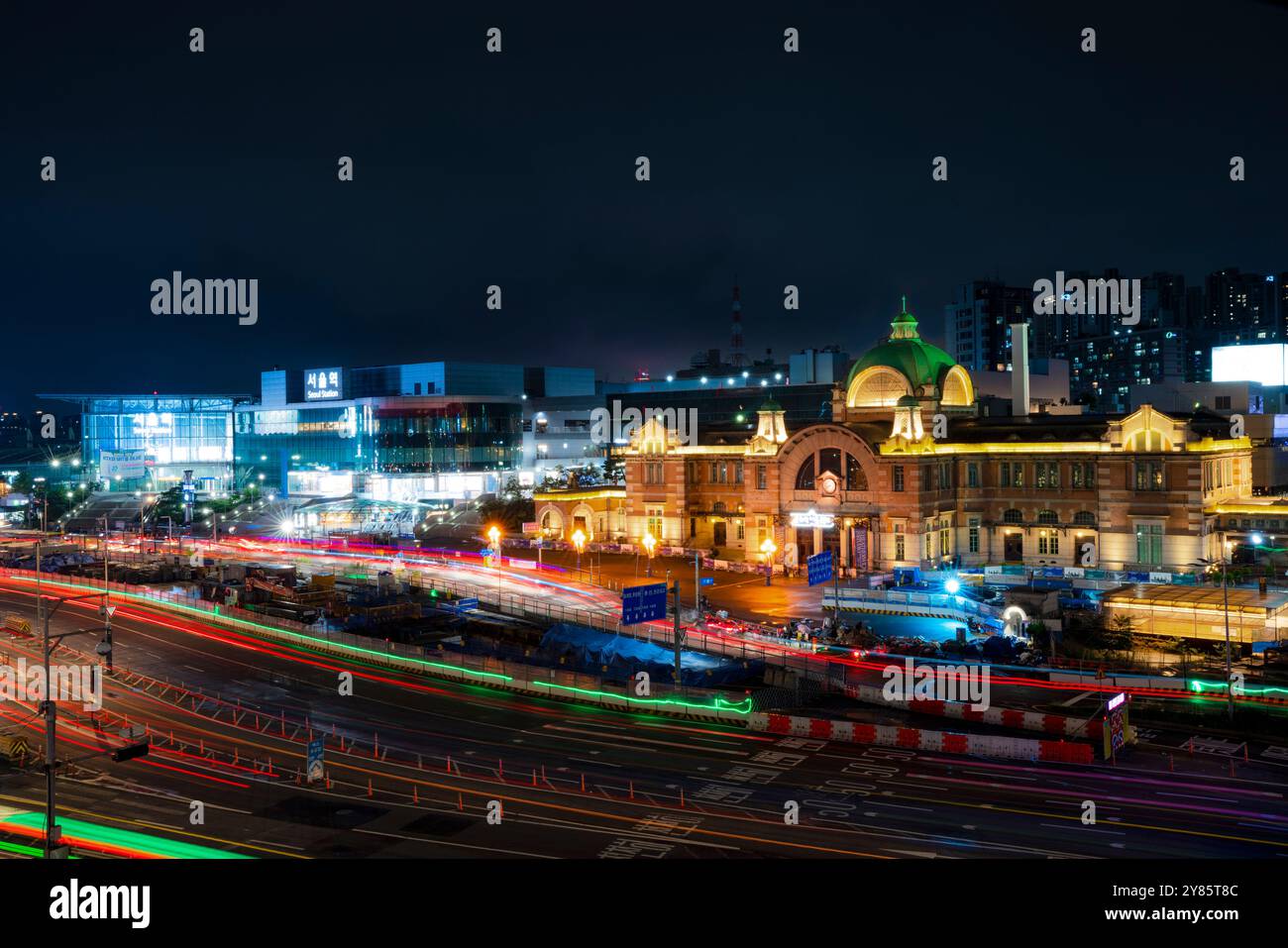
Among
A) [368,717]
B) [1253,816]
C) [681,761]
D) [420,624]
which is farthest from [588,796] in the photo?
[420,624]

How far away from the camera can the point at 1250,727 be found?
128 ft

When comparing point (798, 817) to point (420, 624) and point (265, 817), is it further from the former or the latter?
point (420, 624)

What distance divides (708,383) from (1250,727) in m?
139

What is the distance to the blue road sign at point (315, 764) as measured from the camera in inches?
1336

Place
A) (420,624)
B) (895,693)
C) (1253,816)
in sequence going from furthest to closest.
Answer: (420,624) → (895,693) → (1253,816)

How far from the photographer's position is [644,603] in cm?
4891

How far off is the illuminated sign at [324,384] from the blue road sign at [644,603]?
12741cm

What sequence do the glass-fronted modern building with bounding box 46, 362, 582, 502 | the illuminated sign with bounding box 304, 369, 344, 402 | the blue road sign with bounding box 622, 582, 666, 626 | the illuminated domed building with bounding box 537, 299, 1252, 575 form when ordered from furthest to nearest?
the illuminated sign with bounding box 304, 369, 344, 402, the glass-fronted modern building with bounding box 46, 362, 582, 502, the illuminated domed building with bounding box 537, 299, 1252, 575, the blue road sign with bounding box 622, 582, 666, 626

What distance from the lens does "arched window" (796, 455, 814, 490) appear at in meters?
81.6

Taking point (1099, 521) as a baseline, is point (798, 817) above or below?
below

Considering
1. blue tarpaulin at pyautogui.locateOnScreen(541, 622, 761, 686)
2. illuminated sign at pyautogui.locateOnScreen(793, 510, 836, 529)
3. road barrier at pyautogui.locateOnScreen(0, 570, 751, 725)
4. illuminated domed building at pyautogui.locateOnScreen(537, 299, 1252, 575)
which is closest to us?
road barrier at pyautogui.locateOnScreen(0, 570, 751, 725)

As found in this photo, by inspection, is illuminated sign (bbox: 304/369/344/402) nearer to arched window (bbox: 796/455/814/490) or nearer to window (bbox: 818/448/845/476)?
arched window (bbox: 796/455/814/490)

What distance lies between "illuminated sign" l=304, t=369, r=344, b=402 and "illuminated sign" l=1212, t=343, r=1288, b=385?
117 m

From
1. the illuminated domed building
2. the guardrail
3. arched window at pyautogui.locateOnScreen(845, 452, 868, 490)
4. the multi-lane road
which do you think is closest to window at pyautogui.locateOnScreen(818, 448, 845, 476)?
the illuminated domed building
